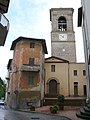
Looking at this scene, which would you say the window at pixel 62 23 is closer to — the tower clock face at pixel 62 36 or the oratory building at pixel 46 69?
the oratory building at pixel 46 69

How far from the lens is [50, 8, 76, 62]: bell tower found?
4816cm

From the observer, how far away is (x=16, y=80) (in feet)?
102

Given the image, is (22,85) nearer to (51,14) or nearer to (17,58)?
(17,58)

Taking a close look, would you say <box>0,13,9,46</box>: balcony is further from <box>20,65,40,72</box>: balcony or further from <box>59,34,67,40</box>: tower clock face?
<box>59,34,67,40</box>: tower clock face

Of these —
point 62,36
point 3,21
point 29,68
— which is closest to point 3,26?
point 3,21

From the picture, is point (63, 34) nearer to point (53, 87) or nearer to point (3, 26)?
point (53, 87)

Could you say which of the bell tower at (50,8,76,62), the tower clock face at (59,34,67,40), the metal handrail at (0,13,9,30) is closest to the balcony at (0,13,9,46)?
the metal handrail at (0,13,9,30)

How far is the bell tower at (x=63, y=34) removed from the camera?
48.2 metres

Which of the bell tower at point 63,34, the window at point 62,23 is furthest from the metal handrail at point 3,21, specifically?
the window at point 62,23

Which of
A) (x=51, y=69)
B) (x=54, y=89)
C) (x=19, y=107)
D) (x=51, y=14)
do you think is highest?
(x=51, y=14)

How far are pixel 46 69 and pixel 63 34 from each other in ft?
48.8

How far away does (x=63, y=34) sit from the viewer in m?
50.2

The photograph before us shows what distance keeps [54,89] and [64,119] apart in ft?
70.5

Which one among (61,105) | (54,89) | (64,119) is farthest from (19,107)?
(64,119)
